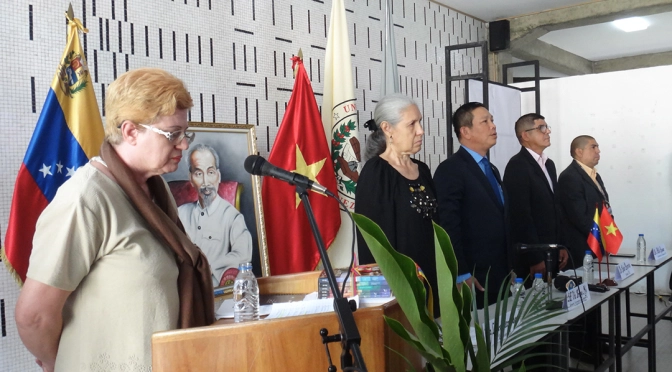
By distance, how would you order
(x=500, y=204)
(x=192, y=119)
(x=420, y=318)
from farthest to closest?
(x=500, y=204) → (x=192, y=119) → (x=420, y=318)

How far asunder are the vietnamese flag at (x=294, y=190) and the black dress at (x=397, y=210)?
53 cm

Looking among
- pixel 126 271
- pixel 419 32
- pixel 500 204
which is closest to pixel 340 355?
pixel 126 271

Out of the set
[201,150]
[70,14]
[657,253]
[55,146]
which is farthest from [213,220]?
[657,253]

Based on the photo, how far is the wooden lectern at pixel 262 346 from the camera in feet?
3.42

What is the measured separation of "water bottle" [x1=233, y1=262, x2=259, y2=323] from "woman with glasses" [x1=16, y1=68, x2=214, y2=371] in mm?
74

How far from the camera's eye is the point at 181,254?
4.37ft

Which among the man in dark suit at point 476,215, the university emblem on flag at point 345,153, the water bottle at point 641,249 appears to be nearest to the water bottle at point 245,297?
the man in dark suit at point 476,215

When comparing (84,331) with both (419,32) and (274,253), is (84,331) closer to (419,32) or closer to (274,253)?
(274,253)

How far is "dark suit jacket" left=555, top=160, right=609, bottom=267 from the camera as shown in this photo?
4.07 metres

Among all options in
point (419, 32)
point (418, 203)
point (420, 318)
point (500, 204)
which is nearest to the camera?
point (420, 318)

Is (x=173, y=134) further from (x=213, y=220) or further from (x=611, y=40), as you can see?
(x=611, y=40)

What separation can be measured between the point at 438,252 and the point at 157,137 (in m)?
0.67

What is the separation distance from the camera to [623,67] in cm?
868

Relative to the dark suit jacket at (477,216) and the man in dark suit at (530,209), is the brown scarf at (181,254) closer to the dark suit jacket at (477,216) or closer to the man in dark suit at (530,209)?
the dark suit jacket at (477,216)
